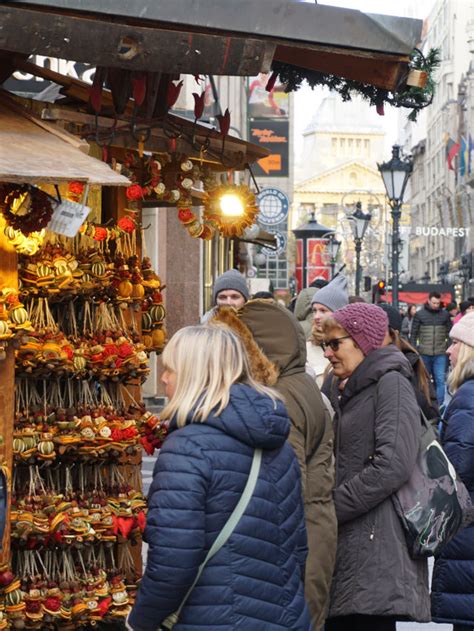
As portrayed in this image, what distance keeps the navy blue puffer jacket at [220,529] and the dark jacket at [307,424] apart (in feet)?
3.39

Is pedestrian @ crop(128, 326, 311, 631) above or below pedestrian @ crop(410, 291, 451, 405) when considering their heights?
above

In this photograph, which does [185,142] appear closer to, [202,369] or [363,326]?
[363,326]

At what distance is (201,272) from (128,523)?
14.0m

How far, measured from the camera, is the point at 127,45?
4.96 m

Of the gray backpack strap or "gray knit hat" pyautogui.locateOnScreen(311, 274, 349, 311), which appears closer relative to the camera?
the gray backpack strap

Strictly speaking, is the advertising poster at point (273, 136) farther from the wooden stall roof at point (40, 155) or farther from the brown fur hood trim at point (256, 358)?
the brown fur hood trim at point (256, 358)

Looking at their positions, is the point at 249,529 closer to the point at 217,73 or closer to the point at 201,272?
the point at 217,73

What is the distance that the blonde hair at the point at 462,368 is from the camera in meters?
6.93

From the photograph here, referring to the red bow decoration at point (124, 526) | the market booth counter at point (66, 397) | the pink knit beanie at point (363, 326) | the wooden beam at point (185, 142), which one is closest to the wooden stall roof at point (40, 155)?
the market booth counter at point (66, 397)

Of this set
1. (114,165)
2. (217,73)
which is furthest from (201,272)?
(217,73)

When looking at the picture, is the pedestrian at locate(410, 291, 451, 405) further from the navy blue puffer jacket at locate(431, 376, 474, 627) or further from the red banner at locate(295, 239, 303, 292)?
the red banner at locate(295, 239, 303, 292)

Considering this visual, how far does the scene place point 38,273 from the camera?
5.99 meters

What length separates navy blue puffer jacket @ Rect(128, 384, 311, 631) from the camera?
13.6 feet

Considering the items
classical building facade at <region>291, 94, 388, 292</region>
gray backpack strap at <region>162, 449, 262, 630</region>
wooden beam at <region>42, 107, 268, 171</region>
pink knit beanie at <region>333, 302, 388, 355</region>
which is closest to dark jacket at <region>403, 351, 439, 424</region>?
pink knit beanie at <region>333, 302, 388, 355</region>
